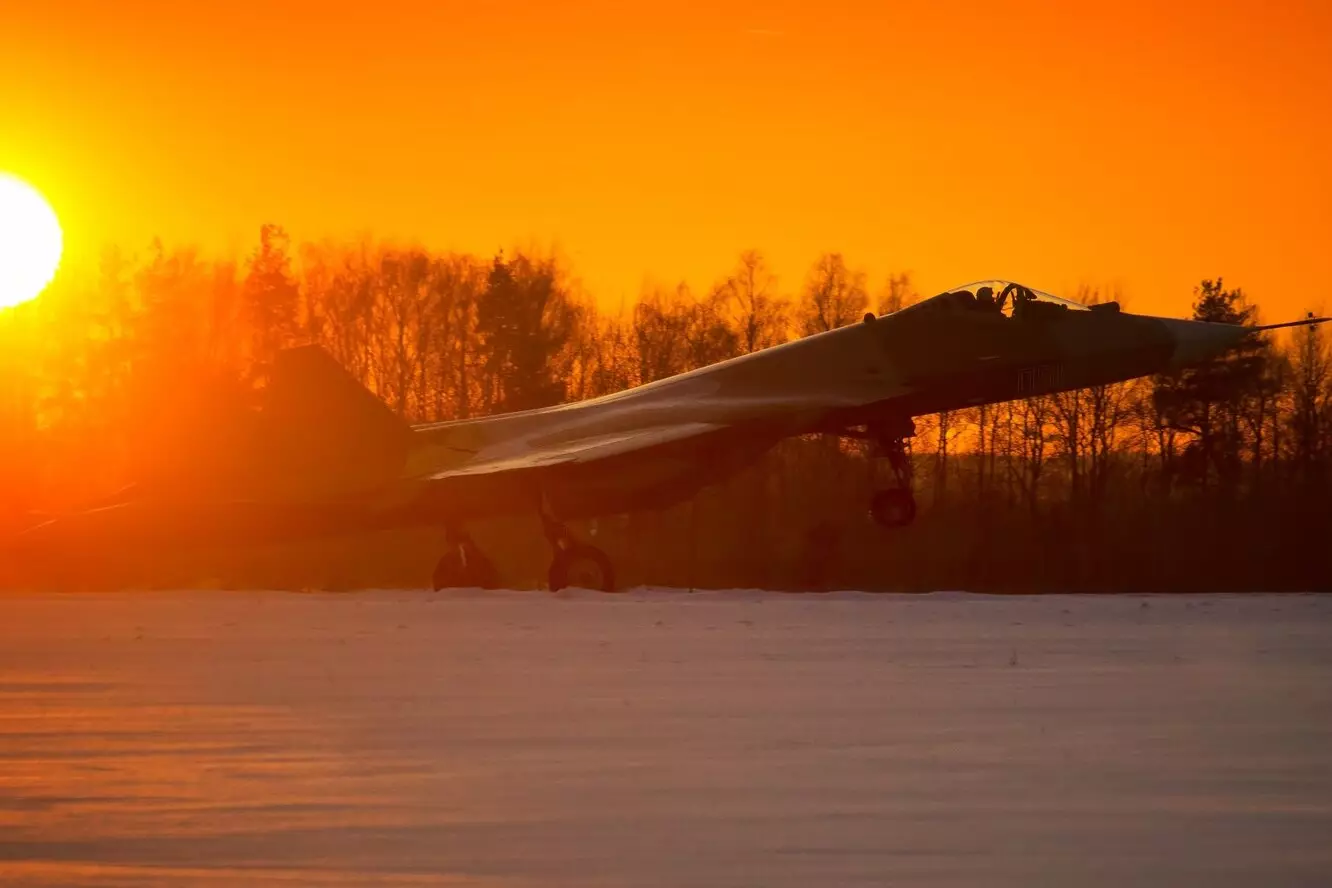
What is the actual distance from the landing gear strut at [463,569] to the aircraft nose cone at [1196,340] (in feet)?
30.8

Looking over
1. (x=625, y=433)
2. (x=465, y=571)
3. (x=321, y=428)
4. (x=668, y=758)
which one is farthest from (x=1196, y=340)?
(x=668, y=758)

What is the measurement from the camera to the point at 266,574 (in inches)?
1228

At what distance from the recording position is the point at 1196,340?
2028 centimetres

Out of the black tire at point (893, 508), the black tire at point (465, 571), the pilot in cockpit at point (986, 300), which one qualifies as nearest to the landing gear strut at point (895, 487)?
the black tire at point (893, 508)

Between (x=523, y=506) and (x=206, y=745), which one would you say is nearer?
(x=206, y=745)

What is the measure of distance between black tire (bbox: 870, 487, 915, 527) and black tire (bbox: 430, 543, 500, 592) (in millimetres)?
5466

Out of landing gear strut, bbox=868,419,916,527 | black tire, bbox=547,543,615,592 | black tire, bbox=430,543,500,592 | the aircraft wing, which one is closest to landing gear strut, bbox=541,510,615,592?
black tire, bbox=547,543,615,592

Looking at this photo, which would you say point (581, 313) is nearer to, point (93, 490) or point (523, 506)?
point (93, 490)

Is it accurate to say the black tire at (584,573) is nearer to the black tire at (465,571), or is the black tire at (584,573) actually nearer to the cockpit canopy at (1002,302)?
the black tire at (465,571)

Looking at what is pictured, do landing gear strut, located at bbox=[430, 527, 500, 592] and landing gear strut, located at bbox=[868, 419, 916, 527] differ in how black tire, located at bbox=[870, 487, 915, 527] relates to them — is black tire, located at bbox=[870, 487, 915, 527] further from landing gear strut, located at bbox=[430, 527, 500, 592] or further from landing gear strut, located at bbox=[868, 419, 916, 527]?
landing gear strut, located at bbox=[430, 527, 500, 592]

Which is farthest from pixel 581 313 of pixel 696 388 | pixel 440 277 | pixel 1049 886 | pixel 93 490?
pixel 1049 886

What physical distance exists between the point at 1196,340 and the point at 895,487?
14.9 ft

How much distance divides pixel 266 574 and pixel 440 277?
64.0 feet

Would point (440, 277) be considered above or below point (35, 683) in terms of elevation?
above
